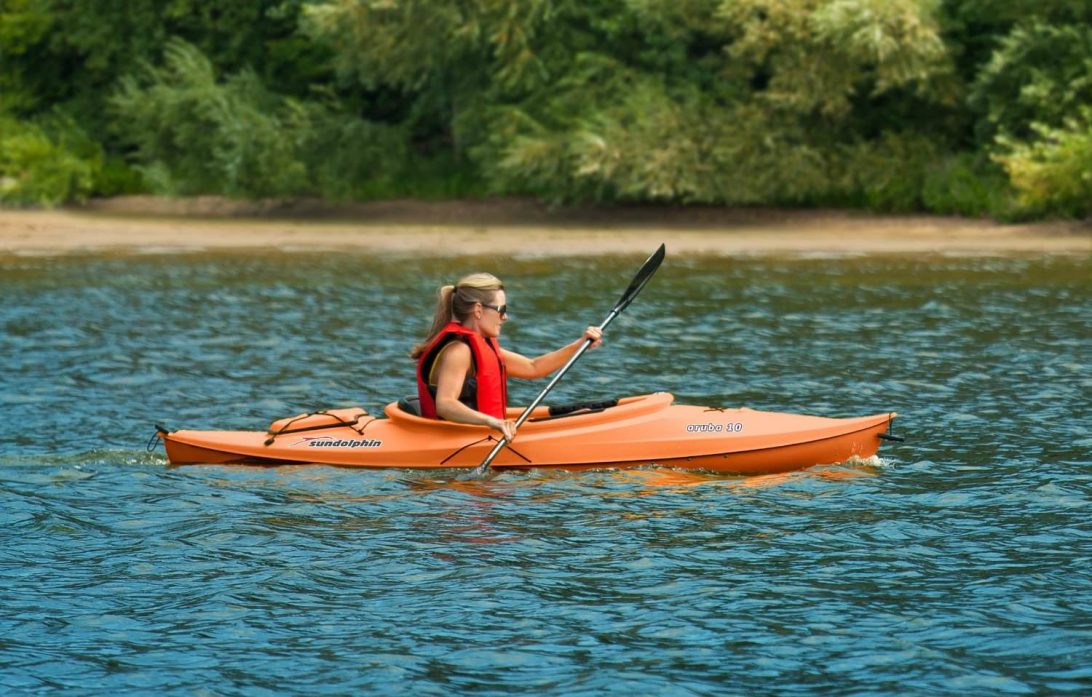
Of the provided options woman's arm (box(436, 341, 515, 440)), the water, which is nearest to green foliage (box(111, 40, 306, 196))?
the water

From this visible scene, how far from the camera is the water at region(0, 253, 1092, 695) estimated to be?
6.19m

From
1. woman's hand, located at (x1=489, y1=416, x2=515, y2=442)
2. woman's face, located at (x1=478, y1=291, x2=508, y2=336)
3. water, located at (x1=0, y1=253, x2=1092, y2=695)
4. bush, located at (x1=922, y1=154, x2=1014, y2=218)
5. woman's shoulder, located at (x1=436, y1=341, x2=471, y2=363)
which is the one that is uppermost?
bush, located at (x1=922, y1=154, x2=1014, y2=218)

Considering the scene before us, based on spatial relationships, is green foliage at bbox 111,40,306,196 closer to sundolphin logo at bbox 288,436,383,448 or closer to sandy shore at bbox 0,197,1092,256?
sandy shore at bbox 0,197,1092,256

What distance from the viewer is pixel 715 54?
2719 cm

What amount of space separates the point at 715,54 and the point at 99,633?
71.8 ft

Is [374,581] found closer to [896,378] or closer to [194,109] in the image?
[896,378]

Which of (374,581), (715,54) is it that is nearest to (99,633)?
(374,581)

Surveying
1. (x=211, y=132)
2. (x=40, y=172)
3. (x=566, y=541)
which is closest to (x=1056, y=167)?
(x=211, y=132)

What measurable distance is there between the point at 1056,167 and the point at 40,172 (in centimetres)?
1722

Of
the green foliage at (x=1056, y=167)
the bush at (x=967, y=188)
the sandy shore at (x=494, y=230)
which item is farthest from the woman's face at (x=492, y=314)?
the bush at (x=967, y=188)

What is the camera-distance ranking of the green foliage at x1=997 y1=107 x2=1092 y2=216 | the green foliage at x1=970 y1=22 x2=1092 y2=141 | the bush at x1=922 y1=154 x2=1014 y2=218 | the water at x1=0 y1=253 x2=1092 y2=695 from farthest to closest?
the bush at x1=922 y1=154 x2=1014 y2=218
the green foliage at x1=970 y1=22 x2=1092 y2=141
the green foliage at x1=997 y1=107 x2=1092 y2=216
the water at x1=0 y1=253 x2=1092 y2=695

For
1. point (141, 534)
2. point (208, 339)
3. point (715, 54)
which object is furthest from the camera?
point (715, 54)

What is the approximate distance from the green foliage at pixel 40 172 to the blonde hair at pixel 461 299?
21.7 m

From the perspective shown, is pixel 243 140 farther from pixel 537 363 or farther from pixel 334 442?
pixel 334 442
